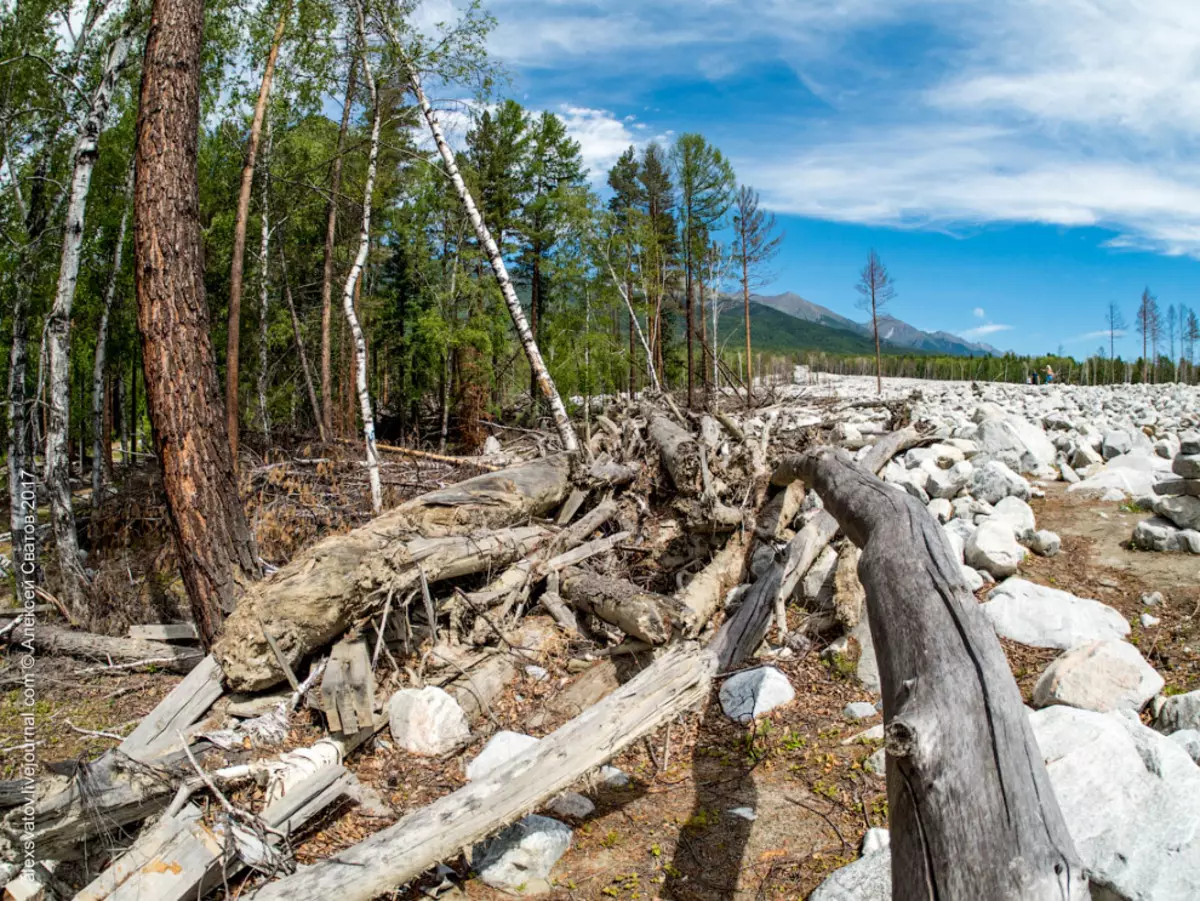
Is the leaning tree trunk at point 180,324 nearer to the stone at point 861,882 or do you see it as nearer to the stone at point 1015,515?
the stone at point 861,882

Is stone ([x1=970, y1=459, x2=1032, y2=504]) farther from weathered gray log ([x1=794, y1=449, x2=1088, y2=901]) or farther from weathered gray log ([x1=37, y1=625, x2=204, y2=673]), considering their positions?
weathered gray log ([x1=37, y1=625, x2=204, y2=673])

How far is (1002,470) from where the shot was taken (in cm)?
737

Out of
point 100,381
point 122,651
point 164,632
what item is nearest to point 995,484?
point 164,632

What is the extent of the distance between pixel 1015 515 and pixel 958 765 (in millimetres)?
5571

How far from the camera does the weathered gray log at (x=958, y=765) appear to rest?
150cm

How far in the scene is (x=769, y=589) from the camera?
17.1 feet

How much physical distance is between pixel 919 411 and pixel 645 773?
14.4 metres

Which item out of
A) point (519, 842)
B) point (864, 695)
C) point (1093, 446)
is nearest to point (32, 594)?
point (519, 842)

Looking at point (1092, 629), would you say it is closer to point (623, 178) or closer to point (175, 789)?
point (175, 789)

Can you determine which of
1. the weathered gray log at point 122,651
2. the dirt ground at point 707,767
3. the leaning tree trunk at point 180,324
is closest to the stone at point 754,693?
the dirt ground at point 707,767

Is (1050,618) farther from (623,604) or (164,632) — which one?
(164,632)

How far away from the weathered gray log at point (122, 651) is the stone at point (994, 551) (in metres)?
6.43

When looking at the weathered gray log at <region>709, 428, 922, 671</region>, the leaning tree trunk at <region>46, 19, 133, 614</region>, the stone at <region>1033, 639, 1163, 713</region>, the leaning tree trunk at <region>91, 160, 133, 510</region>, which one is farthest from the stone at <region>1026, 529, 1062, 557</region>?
the leaning tree trunk at <region>91, 160, 133, 510</region>

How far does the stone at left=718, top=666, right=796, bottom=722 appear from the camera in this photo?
4.36m
